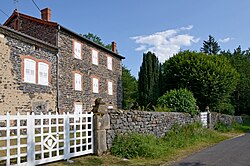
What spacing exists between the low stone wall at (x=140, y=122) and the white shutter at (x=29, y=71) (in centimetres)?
919

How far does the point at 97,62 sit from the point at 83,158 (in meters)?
17.8

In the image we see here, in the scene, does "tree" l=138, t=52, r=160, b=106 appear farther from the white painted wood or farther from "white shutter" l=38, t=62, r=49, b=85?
"white shutter" l=38, t=62, r=49, b=85

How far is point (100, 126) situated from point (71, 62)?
13302 mm

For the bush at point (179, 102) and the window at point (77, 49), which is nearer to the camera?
the bush at point (179, 102)

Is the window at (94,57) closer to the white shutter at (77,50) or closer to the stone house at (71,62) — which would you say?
the stone house at (71,62)

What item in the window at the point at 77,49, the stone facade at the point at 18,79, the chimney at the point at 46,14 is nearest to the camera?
the stone facade at the point at 18,79

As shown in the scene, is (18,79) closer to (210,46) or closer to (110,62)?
(110,62)

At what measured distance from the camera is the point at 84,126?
9.23m

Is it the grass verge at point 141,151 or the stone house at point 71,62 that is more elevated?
the stone house at point 71,62

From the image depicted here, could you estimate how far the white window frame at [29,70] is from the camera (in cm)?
1723

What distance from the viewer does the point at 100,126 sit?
936cm

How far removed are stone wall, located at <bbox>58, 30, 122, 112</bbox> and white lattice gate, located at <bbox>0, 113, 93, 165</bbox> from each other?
11853mm

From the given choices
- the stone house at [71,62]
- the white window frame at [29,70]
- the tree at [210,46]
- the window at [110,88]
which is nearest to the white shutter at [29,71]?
the white window frame at [29,70]

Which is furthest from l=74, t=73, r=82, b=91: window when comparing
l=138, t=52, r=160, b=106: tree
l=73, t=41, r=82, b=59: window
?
l=138, t=52, r=160, b=106: tree
